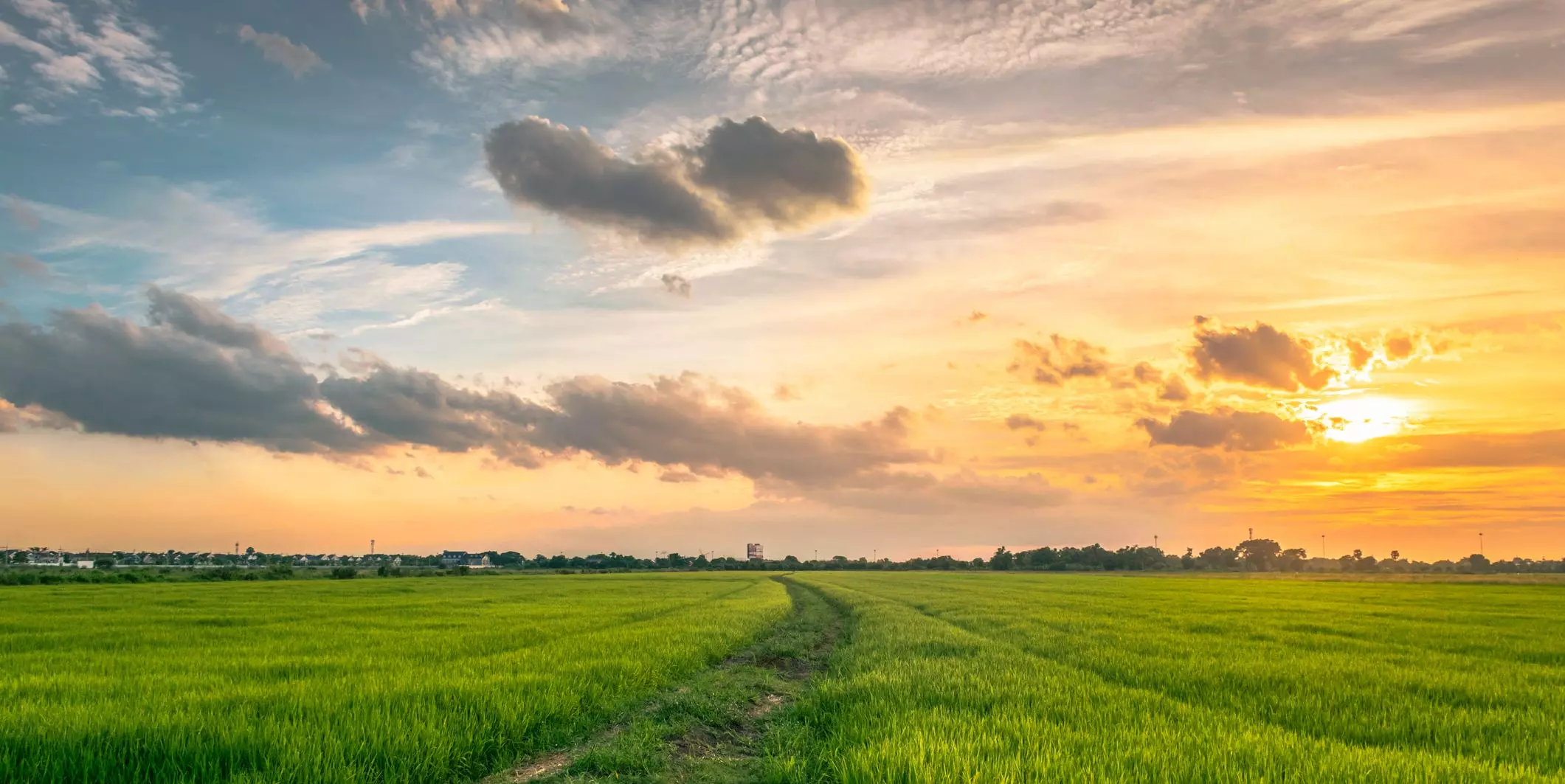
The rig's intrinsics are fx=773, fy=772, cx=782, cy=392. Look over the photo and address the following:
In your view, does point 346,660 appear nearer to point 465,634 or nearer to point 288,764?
point 465,634

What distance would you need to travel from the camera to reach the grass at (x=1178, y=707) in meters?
6.97

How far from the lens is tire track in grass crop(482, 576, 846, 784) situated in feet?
28.4

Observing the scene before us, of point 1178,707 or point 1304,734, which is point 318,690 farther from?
point 1304,734

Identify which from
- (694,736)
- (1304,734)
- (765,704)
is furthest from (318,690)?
(1304,734)

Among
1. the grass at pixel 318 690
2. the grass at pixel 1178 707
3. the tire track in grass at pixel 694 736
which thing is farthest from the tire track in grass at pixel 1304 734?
the grass at pixel 318 690

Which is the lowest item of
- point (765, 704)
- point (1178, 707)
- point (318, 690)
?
point (765, 704)

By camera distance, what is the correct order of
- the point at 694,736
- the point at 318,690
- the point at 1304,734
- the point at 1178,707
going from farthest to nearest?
the point at 694,736
the point at 318,690
the point at 1178,707
the point at 1304,734

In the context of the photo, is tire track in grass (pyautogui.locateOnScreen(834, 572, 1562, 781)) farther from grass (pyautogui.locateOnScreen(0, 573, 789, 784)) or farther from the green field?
grass (pyautogui.locateOnScreen(0, 573, 789, 784))

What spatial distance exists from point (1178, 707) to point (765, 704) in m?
6.52

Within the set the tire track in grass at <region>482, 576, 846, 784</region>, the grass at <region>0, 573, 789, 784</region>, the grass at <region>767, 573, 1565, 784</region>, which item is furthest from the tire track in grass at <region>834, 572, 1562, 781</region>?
the grass at <region>0, 573, 789, 784</region>

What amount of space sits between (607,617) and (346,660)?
13.8 metres

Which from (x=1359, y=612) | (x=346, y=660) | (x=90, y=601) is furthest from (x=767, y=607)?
(x=90, y=601)

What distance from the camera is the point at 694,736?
35.1 ft

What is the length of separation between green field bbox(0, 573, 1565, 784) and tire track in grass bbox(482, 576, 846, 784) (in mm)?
56
